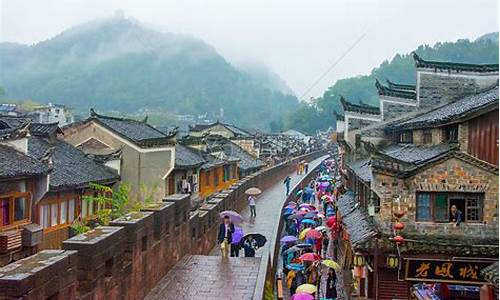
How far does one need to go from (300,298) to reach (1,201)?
30.5 ft

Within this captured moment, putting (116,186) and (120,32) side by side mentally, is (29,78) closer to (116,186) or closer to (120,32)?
(120,32)

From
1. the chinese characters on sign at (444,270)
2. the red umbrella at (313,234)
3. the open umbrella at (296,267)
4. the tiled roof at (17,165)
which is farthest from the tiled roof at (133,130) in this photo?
the chinese characters on sign at (444,270)

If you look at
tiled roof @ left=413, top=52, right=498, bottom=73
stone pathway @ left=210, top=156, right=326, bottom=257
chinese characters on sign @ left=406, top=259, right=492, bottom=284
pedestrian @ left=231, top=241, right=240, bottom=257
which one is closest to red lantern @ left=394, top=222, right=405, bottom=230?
chinese characters on sign @ left=406, top=259, right=492, bottom=284

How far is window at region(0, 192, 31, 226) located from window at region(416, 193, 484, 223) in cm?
1208

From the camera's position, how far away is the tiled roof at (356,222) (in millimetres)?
16641

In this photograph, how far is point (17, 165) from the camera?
1712 cm

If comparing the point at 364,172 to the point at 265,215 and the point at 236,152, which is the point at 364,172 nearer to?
the point at 265,215

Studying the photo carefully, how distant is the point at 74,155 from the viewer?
24.3 meters

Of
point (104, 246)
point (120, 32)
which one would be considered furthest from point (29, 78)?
point (104, 246)

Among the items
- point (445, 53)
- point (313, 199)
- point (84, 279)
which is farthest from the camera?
point (445, 53)

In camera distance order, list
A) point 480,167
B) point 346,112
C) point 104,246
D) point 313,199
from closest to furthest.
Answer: point 104,246 < point 480,167 < point 346,112 < point 313,199

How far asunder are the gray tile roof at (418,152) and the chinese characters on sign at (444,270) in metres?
2.91

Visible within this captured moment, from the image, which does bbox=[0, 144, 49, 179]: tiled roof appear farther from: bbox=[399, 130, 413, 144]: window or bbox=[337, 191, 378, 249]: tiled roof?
bbox=[399, 130, 413, 144]: window

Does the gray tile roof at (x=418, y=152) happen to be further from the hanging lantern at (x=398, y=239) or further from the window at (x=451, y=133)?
the hanging lantern at (x=398, y=239)
